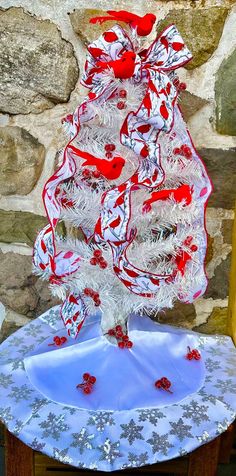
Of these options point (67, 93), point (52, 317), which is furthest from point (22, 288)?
point (67, 93)

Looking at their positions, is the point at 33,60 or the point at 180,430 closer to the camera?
the point at 180,430

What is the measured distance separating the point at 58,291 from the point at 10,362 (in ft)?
0.57

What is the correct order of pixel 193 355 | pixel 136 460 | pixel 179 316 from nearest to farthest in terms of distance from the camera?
pixel 136 460 < pixel 193 355 < pixel 179 316

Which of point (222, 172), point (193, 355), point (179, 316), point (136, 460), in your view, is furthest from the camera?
point (179, 316)

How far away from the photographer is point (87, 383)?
1.00m

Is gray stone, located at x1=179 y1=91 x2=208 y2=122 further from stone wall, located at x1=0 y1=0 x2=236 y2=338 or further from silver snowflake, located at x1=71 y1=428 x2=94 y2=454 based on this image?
silver snowflake, located at x1=71 y1=428 x2=94 y2=454

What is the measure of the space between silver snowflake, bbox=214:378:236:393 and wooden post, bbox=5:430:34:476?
36 centimetres

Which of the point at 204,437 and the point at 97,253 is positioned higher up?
the point at 97,253

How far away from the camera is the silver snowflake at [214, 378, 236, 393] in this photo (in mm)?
1020

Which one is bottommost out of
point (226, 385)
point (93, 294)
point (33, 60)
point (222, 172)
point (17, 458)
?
point (17, 458)

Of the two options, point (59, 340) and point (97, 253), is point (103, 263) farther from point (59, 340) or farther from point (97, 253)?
point (59, 340)

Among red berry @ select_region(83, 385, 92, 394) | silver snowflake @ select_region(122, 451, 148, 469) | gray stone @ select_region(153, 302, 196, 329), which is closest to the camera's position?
silver snowflake @ select_region(122, 451, 148, 469)

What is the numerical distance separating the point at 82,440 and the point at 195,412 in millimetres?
198

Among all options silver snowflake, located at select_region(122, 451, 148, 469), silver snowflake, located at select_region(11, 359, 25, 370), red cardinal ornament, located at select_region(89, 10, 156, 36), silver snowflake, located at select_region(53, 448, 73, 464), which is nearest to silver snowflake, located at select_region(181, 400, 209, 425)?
silver snowflake, located at select_region(122, 451, 148, 469)
